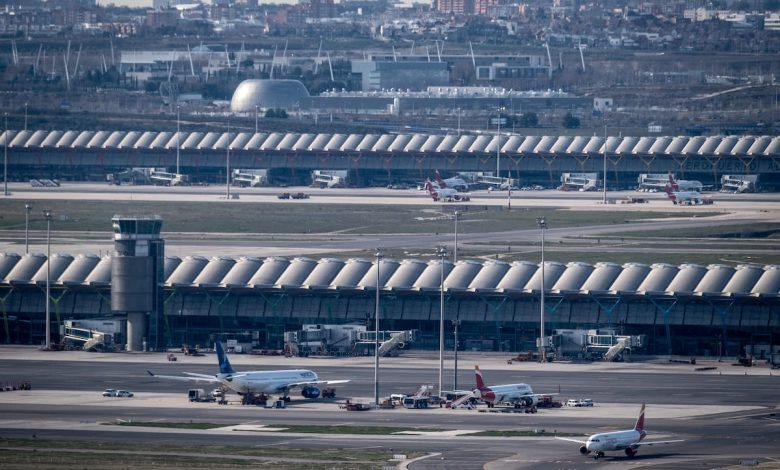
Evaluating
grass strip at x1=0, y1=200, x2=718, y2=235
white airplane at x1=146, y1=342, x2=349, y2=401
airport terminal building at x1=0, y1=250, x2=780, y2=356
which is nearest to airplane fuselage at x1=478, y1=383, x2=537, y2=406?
white airplane at x1=146, y1=342, x2=349, y2=401

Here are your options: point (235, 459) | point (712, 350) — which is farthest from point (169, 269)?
point (235, 459)

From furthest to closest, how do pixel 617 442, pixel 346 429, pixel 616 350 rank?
pixel 616 350 → pixel 346 429 → pixel 617 442

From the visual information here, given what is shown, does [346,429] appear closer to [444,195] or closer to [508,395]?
[508,395]

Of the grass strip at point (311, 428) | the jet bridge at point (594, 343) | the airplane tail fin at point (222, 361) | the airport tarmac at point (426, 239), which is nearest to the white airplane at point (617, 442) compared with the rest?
the grass strip at point (311, 428)

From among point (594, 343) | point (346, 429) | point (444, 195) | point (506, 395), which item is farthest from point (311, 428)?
point (444, 195)

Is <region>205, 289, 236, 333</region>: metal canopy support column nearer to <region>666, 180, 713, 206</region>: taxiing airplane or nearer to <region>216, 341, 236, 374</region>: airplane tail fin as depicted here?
<region>216, 341, 236, 374</region>: airplane tail fin

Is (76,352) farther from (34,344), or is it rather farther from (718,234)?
(718,234)
